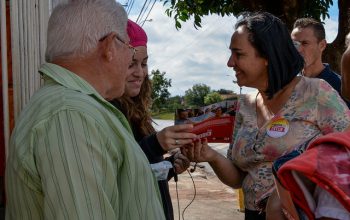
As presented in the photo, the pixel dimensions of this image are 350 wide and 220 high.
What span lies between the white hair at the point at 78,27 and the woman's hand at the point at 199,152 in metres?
0.99

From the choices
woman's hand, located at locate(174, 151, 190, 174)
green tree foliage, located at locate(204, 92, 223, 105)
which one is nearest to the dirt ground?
green tree foliage, located at locate(204, 92, 223, 105)

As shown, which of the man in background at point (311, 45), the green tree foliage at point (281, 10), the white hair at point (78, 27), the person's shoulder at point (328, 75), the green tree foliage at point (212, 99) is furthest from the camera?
the green tree foliage at point (281, 10)

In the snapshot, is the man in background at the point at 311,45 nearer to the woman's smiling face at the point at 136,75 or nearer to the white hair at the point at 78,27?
the woman's smiling face at the point at 136,75

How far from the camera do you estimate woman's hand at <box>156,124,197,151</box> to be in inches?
91.7

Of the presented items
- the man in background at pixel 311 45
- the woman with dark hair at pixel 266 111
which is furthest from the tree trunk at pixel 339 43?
the woman with dark hair at pixel 266 111

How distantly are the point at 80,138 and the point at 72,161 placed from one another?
7 cm

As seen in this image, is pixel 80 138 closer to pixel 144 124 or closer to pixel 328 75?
pixel 144 124

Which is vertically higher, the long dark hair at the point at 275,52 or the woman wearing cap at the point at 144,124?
the long dark hair at the point at 275,52

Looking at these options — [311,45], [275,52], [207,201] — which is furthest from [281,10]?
[207,201]

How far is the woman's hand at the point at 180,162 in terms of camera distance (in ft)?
8.66

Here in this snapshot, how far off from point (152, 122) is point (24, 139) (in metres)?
1.46

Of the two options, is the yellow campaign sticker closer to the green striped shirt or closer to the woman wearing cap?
the woman wearing cap

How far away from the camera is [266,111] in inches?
98.8

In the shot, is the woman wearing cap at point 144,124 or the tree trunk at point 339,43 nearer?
the woman wearing cap at point 144,124
